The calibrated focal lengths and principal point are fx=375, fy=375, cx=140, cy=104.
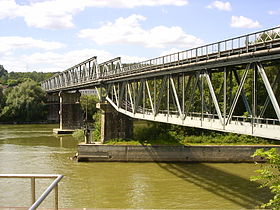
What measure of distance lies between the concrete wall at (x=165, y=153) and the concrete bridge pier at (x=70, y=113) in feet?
110

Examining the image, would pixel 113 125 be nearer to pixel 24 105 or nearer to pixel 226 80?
pixel 226 80

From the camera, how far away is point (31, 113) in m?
88.1

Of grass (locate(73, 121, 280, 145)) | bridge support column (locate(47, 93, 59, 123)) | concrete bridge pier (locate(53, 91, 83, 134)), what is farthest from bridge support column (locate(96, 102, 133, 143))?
bridge support column (locate(47, 93, 59, 123))

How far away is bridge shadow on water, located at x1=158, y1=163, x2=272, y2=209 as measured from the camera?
22.8 m

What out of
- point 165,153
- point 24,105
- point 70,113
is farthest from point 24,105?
Answer: point 165,153

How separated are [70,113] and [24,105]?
21297 mm

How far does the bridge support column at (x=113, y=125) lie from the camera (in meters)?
42.8

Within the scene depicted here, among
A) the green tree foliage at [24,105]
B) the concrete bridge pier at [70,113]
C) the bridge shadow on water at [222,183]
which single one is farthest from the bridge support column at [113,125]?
the green tree foliage at [24,105]

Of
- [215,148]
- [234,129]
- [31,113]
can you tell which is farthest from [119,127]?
[31,113]

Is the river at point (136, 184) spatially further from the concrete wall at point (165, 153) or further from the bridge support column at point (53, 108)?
the bridge support column at point (53, 108)

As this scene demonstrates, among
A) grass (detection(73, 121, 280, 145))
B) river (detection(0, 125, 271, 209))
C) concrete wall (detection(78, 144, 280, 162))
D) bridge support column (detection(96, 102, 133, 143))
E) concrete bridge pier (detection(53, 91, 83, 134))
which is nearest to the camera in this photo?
river (detection(0, 125, 271, 209))

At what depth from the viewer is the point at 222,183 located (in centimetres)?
2686

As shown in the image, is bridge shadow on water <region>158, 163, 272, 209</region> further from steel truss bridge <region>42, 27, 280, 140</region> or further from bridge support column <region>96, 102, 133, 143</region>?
bridge support column <region>96, 102, 133, 143</region>

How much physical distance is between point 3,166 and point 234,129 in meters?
22.2
